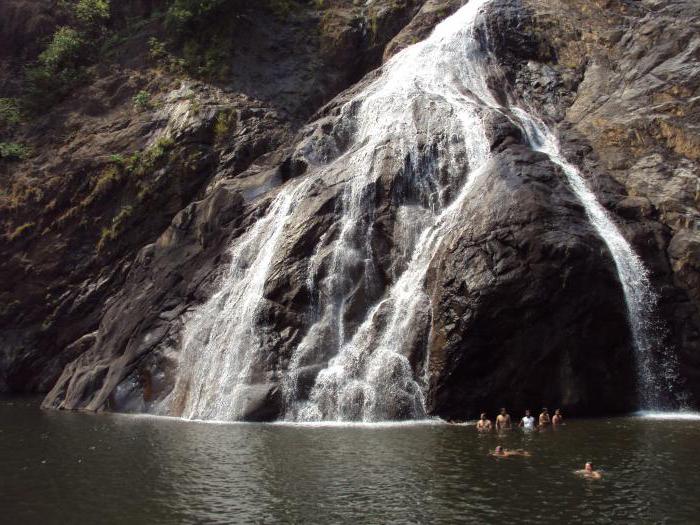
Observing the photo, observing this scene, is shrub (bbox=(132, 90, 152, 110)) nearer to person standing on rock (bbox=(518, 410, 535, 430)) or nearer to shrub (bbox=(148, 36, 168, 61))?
shrub (bbox=(148, 36, 168, 61))

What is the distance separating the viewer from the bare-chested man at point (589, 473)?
48.4 feet

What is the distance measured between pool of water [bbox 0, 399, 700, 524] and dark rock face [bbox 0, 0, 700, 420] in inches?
126

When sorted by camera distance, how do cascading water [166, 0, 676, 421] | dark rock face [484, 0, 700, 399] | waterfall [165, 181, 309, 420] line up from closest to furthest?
1. cascading water [166, 0, 676, 421]
2. dark rock face [484, 0, 700, 399]
3. waterfall [165, 181, 309, 420]

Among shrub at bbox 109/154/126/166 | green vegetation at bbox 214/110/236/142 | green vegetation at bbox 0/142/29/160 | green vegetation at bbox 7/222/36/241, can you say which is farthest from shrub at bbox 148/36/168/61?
green vegetation at bbox 7/222/36/241

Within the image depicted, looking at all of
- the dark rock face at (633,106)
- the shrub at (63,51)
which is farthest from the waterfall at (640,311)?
the shrub at (63,51)

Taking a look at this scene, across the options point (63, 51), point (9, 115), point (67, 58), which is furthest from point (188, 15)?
point (9, 115)

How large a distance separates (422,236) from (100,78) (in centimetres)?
3259

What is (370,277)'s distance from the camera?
27.5 meters

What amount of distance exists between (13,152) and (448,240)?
3281 centimetres

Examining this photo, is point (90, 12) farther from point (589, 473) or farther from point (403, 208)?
point (589, 473)

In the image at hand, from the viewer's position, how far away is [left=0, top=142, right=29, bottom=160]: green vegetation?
4422 centimetres

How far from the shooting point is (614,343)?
24.0 meters

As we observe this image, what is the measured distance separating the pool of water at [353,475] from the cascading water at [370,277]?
2372 mm

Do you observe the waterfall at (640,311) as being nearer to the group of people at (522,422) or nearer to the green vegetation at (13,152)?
the group of people at (522,422)
